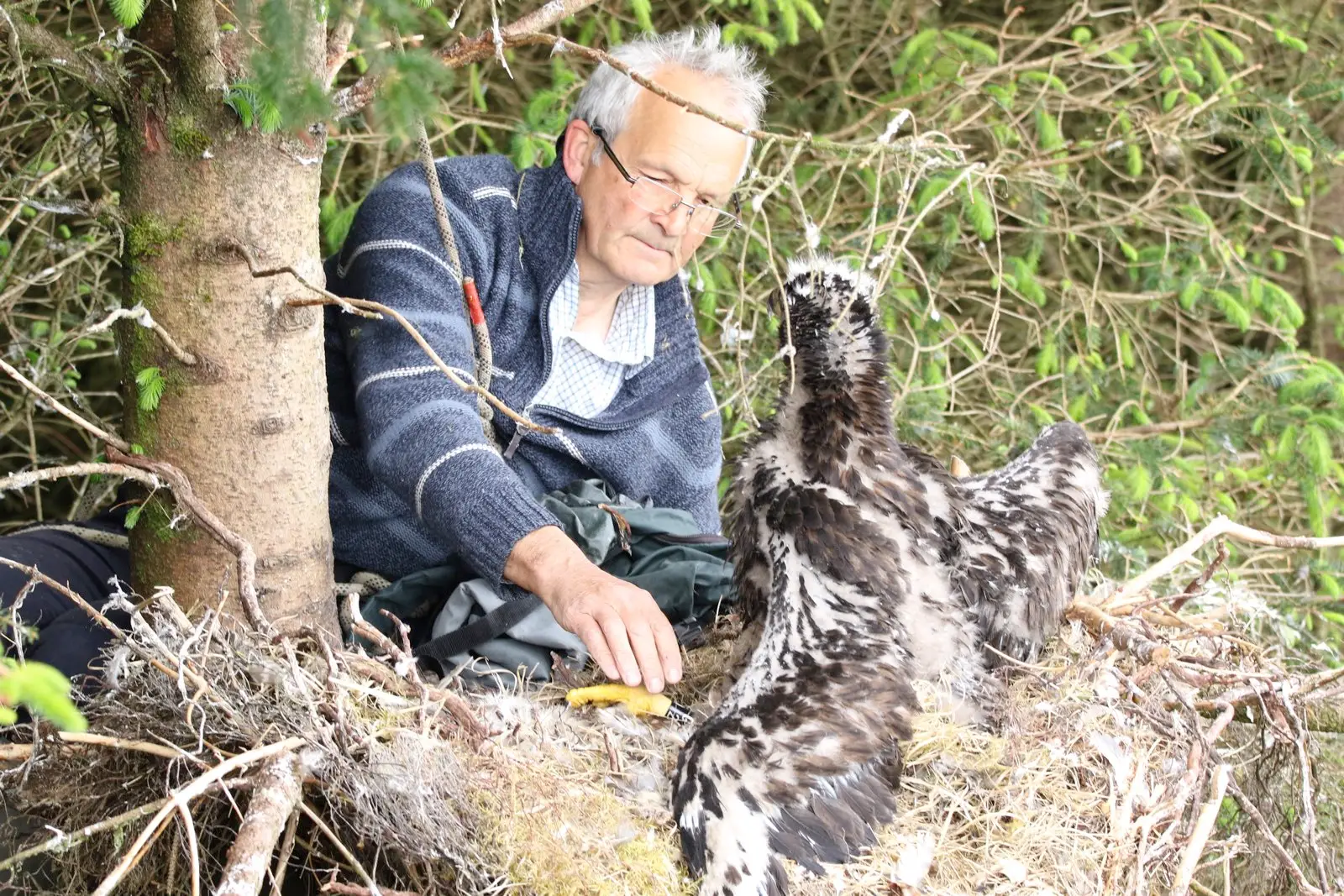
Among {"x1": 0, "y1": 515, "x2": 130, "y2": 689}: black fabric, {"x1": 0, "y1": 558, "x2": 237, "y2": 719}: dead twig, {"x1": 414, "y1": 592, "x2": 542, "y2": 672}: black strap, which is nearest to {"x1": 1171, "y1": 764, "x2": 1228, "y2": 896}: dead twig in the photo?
{"x1": 414, "y1": 592, "x2": 542, "y2": 672}: black strap

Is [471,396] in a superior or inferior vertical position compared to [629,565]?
superior

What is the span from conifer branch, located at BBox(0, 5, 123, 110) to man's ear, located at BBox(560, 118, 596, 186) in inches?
48.3

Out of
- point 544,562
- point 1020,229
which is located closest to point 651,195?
point 544,562

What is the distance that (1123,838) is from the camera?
1.99 meters

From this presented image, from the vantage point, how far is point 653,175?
2854 millimetres

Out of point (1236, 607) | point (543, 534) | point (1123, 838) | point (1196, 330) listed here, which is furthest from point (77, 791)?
point (1196, 330)

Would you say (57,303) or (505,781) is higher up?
(505,781)

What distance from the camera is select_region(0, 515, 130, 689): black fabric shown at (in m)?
2.16

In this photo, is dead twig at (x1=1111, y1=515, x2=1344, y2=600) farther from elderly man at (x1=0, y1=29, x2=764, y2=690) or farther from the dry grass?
elderly man at (x1=0, y1=29, x2=764, y2=690)

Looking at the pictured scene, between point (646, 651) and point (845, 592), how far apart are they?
393 mm

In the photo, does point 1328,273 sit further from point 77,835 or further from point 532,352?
point 77,835

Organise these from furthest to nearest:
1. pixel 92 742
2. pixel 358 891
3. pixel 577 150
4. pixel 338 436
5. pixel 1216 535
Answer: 1. pixel 577 150
2. pixel 338 436
3. pixel 1216 535
4. pixel 92 742
5. pixel 358 891

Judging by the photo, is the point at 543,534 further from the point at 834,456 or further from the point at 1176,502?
the point at 1176,502

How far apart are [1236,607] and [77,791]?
2474 mm
